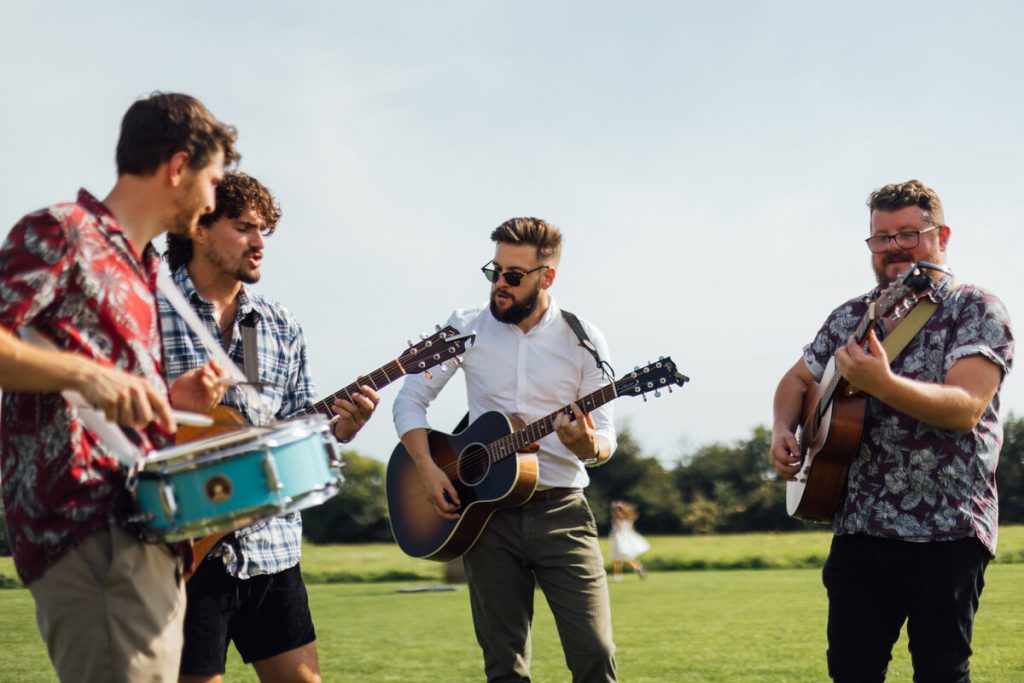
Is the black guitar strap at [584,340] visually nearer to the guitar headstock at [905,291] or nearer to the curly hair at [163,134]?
the guitar headstock at [905,291]

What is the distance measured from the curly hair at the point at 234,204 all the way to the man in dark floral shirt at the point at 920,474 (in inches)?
94.4

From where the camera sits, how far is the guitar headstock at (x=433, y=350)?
5266 mm

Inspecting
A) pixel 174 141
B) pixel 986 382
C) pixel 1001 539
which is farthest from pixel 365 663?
pixel 1001 539

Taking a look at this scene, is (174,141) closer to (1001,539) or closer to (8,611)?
(8,611)

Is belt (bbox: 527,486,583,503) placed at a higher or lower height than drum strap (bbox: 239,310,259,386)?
lower

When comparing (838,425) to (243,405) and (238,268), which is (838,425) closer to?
(243,405)

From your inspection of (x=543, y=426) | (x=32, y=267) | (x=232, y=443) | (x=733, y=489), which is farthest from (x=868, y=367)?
(x=733, y=489)

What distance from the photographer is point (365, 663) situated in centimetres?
1018

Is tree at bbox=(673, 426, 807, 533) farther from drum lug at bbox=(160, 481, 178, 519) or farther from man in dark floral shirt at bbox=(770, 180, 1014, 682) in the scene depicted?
drum lug at bbox=(160, 481, 178, 519)

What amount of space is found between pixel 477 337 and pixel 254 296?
128cm

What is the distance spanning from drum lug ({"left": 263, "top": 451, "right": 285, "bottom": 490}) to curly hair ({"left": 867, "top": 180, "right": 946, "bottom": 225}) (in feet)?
9.39

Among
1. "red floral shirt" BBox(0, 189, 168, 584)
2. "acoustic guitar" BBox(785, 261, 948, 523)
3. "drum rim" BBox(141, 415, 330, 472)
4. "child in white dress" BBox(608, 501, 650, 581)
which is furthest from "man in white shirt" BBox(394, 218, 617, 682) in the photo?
"child in white dress" BBox(608, 501, 650, 581)

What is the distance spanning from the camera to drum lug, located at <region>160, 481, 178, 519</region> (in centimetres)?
267

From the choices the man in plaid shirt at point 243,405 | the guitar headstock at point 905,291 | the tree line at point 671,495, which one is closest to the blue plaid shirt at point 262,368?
the man in plaid shirt at point 243,405
